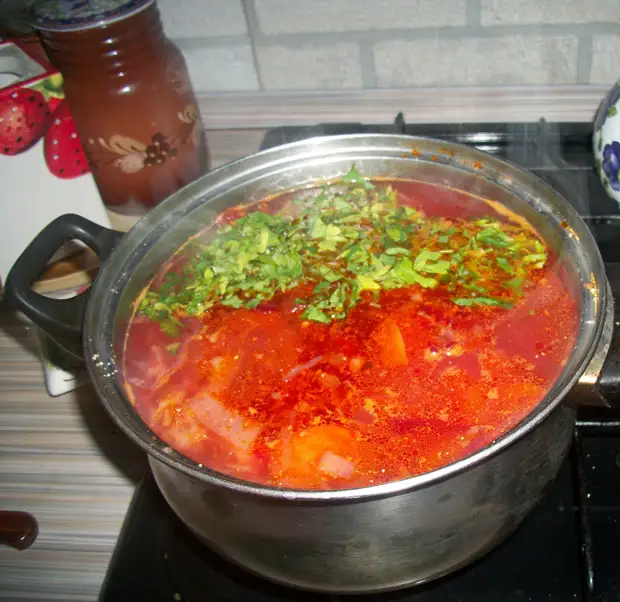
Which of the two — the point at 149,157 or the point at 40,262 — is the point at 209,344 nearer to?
the point at 40,262

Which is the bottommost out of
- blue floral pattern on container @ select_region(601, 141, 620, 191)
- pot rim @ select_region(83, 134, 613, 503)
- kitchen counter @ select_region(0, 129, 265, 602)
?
kitchen counter @ select_region(0, 129, 265, 602)

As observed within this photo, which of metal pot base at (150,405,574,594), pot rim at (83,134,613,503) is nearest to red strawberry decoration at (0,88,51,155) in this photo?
pot rim at (83,134,613,503)

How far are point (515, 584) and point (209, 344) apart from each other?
62 cm

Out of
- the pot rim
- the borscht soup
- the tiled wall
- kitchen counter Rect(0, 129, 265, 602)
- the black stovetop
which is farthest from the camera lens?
the tiled wall

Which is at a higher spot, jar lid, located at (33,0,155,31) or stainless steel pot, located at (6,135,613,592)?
jar lid, located at (33,0,155,31)

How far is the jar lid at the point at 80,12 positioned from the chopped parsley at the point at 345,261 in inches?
17.7

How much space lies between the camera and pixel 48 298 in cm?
100

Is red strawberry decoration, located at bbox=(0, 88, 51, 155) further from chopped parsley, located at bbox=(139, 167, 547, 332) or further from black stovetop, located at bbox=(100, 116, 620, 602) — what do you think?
black stovetop, located at bbox=(100, 116, 620, 602)

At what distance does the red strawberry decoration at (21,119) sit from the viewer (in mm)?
1357

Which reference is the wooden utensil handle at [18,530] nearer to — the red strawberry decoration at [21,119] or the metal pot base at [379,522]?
the metal pot base at [379,522]

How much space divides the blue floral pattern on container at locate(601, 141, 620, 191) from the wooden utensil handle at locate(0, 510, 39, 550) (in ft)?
4.58

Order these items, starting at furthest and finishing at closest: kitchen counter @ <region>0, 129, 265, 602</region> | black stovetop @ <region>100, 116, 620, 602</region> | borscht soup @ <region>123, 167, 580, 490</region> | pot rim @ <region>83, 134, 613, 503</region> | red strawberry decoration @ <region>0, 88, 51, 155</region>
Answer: red strawberry decoration @ <region>0, 88, 51, 155</region> < kitchen counter @ <region>0, 129, 265, 602</region> < black stovetop @ <region>100, 116, 620, 602</region> < borscht soup @ <region>123, 167, 580, 490</region> < pot rim @ <region>83, 134, 613, 503</region>

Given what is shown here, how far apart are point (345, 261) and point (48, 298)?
491 mm

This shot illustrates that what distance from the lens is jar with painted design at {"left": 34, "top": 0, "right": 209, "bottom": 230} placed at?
4.17ft
